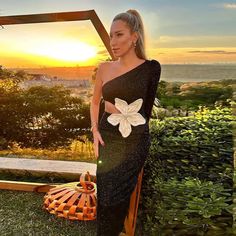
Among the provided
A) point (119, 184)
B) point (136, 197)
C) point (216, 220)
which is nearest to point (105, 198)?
point (119, 184)

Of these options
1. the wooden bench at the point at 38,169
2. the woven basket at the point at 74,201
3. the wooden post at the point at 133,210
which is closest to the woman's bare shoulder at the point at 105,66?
the wooden post at the point at 133,210

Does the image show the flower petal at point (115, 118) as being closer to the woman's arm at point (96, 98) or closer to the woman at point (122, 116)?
the woman at point (122, 116)

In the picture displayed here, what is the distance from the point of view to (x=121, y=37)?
2.12m

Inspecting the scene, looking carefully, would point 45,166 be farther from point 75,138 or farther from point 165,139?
point 165,139

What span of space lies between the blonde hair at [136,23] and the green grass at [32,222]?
1.38 m

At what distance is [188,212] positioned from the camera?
1.79m

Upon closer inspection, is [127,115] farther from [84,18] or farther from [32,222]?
[32,222]

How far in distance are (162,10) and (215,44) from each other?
1.82ft

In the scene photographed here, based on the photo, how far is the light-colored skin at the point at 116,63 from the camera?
212cm

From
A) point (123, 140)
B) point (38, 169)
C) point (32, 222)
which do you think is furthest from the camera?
point (38, 169)

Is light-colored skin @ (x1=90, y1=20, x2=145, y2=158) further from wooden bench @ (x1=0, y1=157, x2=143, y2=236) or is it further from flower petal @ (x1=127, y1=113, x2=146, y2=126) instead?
wooden bench @ (x1=0, y1=157, x2=143, y2=236)

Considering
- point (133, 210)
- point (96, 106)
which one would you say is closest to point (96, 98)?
point (96, 106)

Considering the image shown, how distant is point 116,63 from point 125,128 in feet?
1.18

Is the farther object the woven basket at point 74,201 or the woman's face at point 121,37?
the woven basket at point 74,201
